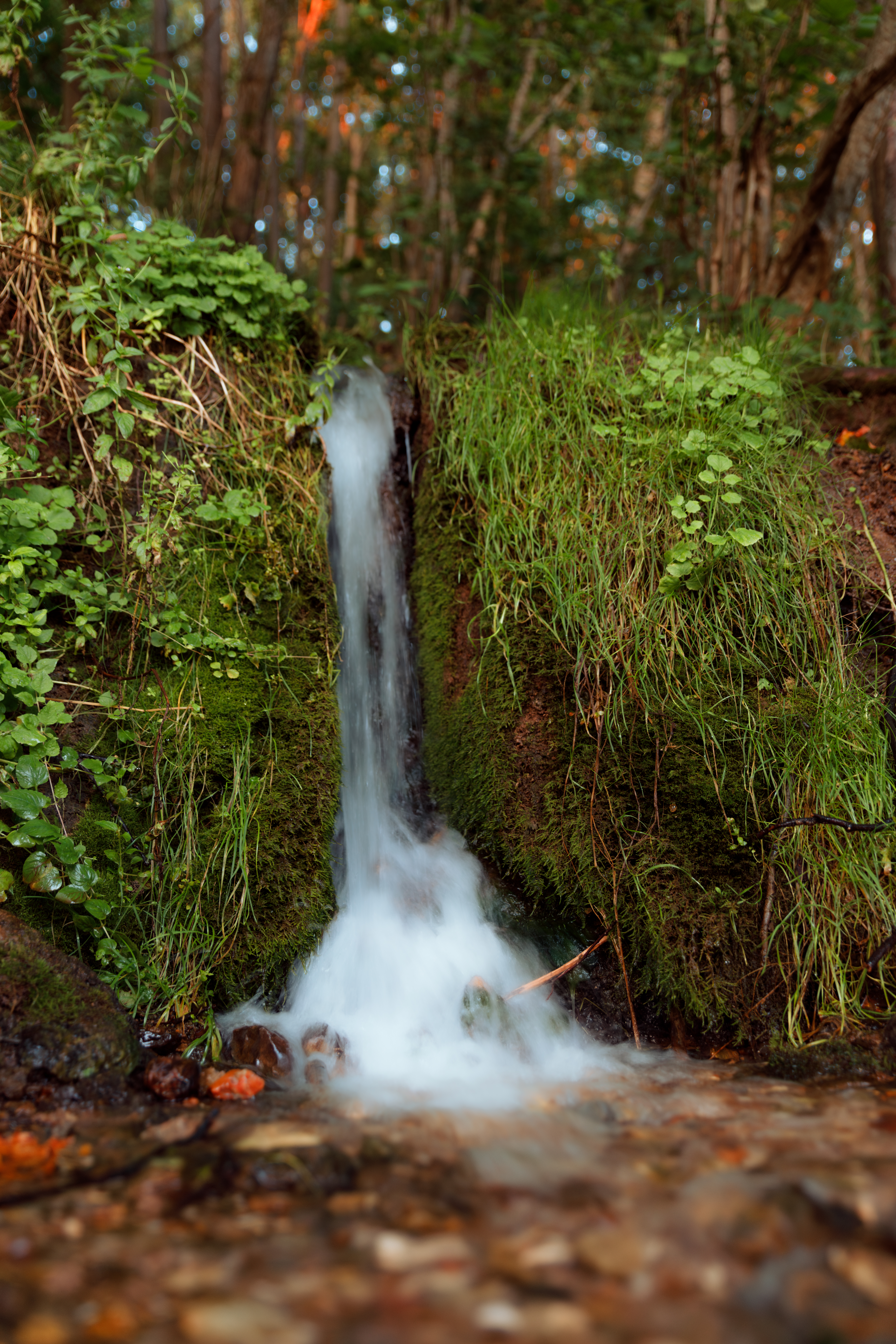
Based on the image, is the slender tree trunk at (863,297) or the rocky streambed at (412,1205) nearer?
the rocky streambed at (412,1205)

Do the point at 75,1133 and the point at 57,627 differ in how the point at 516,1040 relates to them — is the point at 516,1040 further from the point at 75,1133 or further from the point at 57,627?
the point at 57,627

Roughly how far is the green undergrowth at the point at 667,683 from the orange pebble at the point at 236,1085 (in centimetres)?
106

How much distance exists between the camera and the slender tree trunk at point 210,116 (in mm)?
5277

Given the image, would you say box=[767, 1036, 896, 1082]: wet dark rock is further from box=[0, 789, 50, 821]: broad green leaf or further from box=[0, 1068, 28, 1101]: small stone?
box=[0, 789, 50, 821]: broad green leaf

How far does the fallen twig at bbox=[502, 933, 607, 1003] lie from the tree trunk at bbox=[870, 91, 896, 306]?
4057 mm

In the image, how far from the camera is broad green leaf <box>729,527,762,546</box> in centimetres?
250

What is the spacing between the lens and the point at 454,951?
2607 mm

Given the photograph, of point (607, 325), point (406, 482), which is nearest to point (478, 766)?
point (406, 482)

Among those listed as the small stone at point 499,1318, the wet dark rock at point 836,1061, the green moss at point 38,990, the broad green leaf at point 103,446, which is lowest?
the wet dark rock at point 836,1061

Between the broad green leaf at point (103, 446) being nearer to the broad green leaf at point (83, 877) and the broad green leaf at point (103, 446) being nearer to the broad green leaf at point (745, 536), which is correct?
the broad green leaf at point (83, 877)

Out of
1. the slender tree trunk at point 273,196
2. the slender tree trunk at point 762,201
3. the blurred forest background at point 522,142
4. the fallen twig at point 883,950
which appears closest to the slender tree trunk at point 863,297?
the blurred forest background at point 522,142

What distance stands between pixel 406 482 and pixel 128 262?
4.73 ft

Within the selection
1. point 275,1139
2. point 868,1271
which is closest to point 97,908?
point 275,1139

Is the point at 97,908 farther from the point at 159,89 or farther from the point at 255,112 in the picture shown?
the point at 159,89
